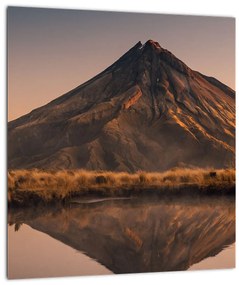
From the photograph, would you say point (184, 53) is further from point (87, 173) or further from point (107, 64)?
point (87, 173)

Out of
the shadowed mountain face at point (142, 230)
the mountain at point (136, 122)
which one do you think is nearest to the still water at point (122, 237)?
the shadowed mountain face at point (142, 230)

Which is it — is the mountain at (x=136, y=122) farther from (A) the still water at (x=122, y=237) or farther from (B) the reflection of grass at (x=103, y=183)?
(A) the still water at (x=122, y=237)

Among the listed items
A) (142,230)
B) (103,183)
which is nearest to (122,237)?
(142,230)

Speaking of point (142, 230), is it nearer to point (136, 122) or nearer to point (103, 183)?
point (103, 183)

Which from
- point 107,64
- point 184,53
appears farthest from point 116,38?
point 184,53

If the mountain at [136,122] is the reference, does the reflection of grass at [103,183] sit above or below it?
below
